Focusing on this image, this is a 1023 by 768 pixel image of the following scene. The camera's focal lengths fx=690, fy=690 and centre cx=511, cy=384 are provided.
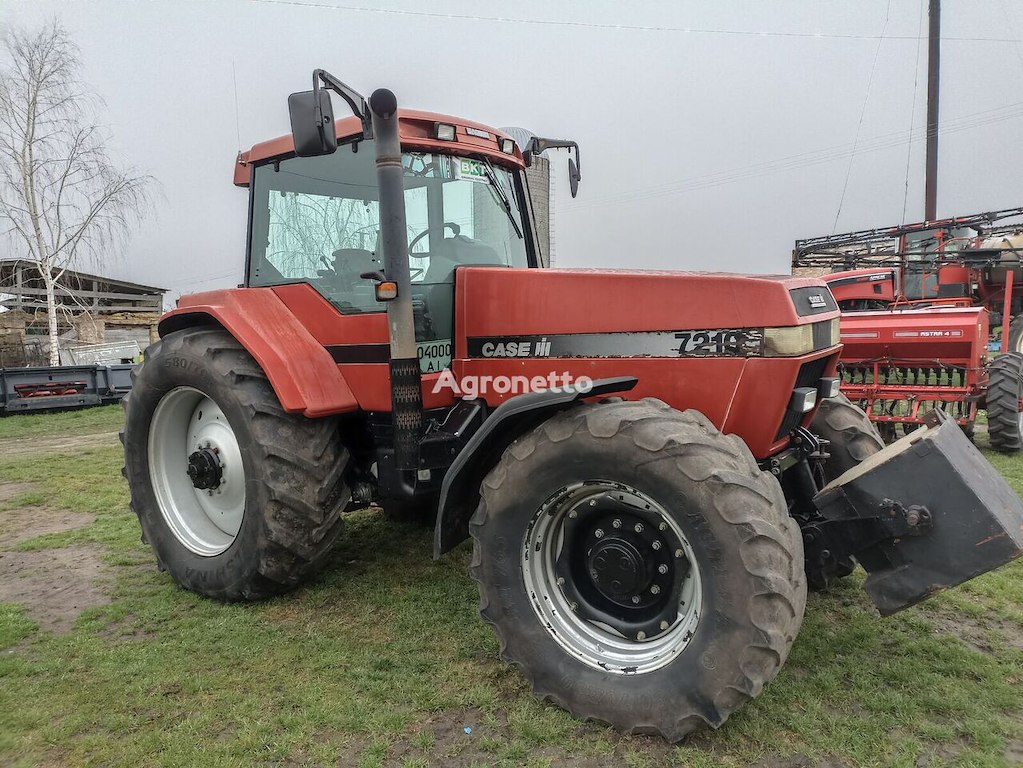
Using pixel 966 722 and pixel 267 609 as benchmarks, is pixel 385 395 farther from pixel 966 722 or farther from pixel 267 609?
pixel 966 722

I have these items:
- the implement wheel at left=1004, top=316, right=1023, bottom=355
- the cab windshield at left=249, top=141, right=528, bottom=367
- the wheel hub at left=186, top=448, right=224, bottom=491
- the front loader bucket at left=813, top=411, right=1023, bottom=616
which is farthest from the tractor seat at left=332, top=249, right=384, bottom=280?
the implement wheel at left=1004, top=316, right=1023, bottom=355

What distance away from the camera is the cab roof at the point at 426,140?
3385 millimetres

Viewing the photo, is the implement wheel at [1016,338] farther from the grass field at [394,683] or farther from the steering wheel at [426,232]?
the steering wheel at [426,232]

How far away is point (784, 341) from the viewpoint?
2.73 metres

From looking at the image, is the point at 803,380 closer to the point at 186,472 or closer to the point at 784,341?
the point at 784,341

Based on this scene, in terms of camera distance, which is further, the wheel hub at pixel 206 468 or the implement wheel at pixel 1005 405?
the implement wheel at pixel 1005 405

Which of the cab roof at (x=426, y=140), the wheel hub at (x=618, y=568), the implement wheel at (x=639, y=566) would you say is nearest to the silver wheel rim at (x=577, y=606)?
the implement wheel at (x=639, y=566)

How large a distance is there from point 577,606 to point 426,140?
2.30 meters

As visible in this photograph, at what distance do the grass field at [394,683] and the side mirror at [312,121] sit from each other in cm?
224

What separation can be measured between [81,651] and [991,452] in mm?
8038

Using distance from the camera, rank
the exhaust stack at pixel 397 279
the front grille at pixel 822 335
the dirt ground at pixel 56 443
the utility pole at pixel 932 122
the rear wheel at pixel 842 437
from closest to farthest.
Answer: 1. the front grille at pixel 822 335
2. the exhaust stack at pixel 397 279
3. the rear wheel at pixel 842 437
4. the dirt ground at pixel 56 443
5. the utility pole at pixel 932 122

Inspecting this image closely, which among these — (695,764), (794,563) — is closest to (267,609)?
(695,764)

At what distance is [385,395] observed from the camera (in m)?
3.49

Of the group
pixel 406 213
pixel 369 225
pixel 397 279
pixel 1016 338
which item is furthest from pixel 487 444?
pixel 1016 338
